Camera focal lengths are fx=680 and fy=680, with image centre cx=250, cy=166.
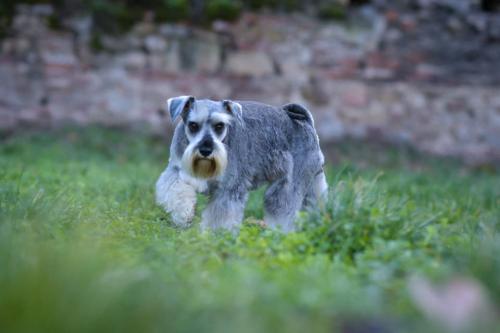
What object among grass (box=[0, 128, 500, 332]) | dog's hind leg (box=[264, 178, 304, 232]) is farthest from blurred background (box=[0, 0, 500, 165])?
dog's hind leg (box=[264, 178, 304, 232])

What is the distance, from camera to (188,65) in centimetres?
1222

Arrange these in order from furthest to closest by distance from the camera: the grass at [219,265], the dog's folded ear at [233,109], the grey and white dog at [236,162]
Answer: the dog's folded ear at [233,109]
the grey and white dog at [236,162]
the grass at [219,265]

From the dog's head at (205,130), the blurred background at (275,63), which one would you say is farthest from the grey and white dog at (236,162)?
the blurred background at (275,63)

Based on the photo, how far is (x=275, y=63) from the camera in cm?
1258

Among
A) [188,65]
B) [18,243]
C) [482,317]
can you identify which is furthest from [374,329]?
[188,65]

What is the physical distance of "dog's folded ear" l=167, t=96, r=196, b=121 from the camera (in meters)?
5.66

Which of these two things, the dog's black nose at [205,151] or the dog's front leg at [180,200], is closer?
the dog's black nose at [205,151]

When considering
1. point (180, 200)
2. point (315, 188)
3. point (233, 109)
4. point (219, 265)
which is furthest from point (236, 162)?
point (219, 265)

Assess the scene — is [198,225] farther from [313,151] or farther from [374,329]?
[374,329]

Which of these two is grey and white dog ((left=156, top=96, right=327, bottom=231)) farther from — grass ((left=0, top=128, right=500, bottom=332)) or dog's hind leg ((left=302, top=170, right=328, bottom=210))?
grass ((left=0, top=128, right=500, bottom=332))

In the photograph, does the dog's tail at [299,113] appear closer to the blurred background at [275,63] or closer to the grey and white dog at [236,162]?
the grey and white dog at [236,162]

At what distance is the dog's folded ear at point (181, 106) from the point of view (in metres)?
5.66

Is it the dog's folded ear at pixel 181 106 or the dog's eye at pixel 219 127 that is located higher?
the dog's folded ear at pixel 181 106

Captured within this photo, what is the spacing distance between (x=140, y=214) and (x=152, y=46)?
6.82 m
